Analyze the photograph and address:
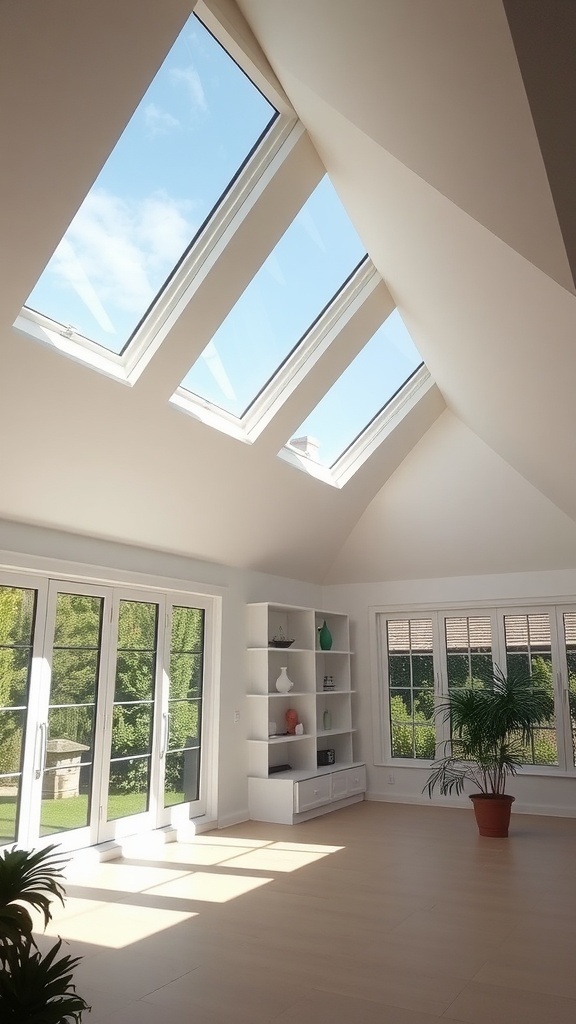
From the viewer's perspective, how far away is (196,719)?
6812mm

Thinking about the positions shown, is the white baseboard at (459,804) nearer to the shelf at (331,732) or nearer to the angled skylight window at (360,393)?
the shelf at (331,732)

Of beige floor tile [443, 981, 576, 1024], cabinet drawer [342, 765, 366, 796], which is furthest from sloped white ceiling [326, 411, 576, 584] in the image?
beige floor tile [443, 981, 576, 1024]

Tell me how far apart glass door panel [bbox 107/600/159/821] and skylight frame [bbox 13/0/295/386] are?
2.30 m

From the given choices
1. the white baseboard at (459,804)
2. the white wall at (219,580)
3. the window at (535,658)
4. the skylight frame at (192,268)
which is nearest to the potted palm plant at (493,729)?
the window at (535,658)

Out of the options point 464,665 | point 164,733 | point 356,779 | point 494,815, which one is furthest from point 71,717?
point 464,665

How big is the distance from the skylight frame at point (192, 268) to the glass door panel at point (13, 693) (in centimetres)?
180

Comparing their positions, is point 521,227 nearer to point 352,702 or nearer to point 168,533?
point 168,533

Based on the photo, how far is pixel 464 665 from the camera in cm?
814

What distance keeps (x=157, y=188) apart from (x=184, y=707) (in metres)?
4.38

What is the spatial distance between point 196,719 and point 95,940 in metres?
2.94

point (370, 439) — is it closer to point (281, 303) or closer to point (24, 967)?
point (281, 303)

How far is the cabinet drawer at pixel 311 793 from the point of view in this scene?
22.9 feet

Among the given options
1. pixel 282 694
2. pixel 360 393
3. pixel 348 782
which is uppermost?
pixel 360 393

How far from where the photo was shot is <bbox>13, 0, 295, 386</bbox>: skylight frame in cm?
406
